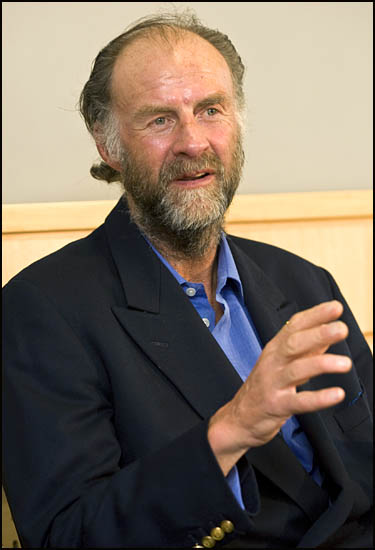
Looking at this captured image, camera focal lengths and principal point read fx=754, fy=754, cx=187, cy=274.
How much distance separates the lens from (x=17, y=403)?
1.18 metres

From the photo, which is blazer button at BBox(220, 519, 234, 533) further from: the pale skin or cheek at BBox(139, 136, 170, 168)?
cheek at BBox(139, 136, 170, 168)

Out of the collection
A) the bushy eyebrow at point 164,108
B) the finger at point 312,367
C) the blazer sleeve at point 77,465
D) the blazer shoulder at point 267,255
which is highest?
the bushy eyebrow at point 164,108

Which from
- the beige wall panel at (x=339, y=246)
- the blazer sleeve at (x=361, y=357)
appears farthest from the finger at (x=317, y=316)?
the beige wall panel at (x=339, y=246)

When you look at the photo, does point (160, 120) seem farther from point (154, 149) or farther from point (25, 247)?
point (25, 247)

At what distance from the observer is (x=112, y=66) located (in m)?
1.51

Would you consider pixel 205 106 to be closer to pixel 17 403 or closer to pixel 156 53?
pixel 156 53

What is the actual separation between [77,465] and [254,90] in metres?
1.48

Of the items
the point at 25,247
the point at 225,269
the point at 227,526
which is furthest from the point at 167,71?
the point at 227,526

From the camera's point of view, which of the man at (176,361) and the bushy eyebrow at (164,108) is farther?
the bushy eyebrow at (164,108)

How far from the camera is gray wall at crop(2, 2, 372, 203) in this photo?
6.48 ft

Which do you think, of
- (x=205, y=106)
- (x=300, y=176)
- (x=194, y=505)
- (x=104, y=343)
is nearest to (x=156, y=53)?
(x=205, y=106)

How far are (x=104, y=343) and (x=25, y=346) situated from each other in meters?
0.13

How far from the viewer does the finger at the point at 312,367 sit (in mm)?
872

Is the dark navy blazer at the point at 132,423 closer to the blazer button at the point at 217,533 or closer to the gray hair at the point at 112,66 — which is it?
the blazer button at the point at 217,533
